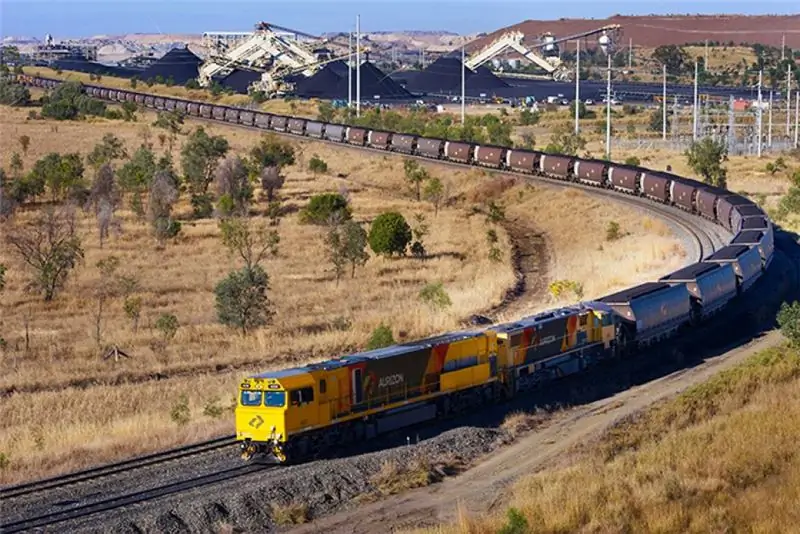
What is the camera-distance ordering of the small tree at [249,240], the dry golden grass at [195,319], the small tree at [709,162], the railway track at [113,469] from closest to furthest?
the railway track at [113,469]
the dry golden grass at [195,319]
the small tree at [249,240]
the small tree at [709,162]

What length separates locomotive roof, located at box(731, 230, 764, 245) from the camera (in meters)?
48.5

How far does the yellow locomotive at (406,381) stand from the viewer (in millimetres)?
25906

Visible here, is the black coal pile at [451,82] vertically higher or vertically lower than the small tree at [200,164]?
higher

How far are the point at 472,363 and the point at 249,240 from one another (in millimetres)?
29778

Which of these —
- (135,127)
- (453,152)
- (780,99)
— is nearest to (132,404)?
(453,152)

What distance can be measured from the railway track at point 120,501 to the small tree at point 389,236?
1246 inches

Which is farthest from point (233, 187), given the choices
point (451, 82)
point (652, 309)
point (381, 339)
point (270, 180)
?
point (451, 82)

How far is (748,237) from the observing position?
163ft

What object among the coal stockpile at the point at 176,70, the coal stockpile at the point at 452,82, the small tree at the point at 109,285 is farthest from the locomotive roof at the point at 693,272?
the coal stockpile at the point at 176,70

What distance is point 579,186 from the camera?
7719cm

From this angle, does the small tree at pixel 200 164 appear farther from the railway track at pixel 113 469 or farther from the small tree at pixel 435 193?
the railway track at pixel 113 469

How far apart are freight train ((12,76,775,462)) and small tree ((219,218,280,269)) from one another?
17.9 m

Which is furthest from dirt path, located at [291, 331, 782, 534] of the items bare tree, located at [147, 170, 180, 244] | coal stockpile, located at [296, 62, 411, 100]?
coal stockpile, located at [296, 62, 411, 100]

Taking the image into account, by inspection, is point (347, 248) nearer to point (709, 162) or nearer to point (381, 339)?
point (381, 339)
